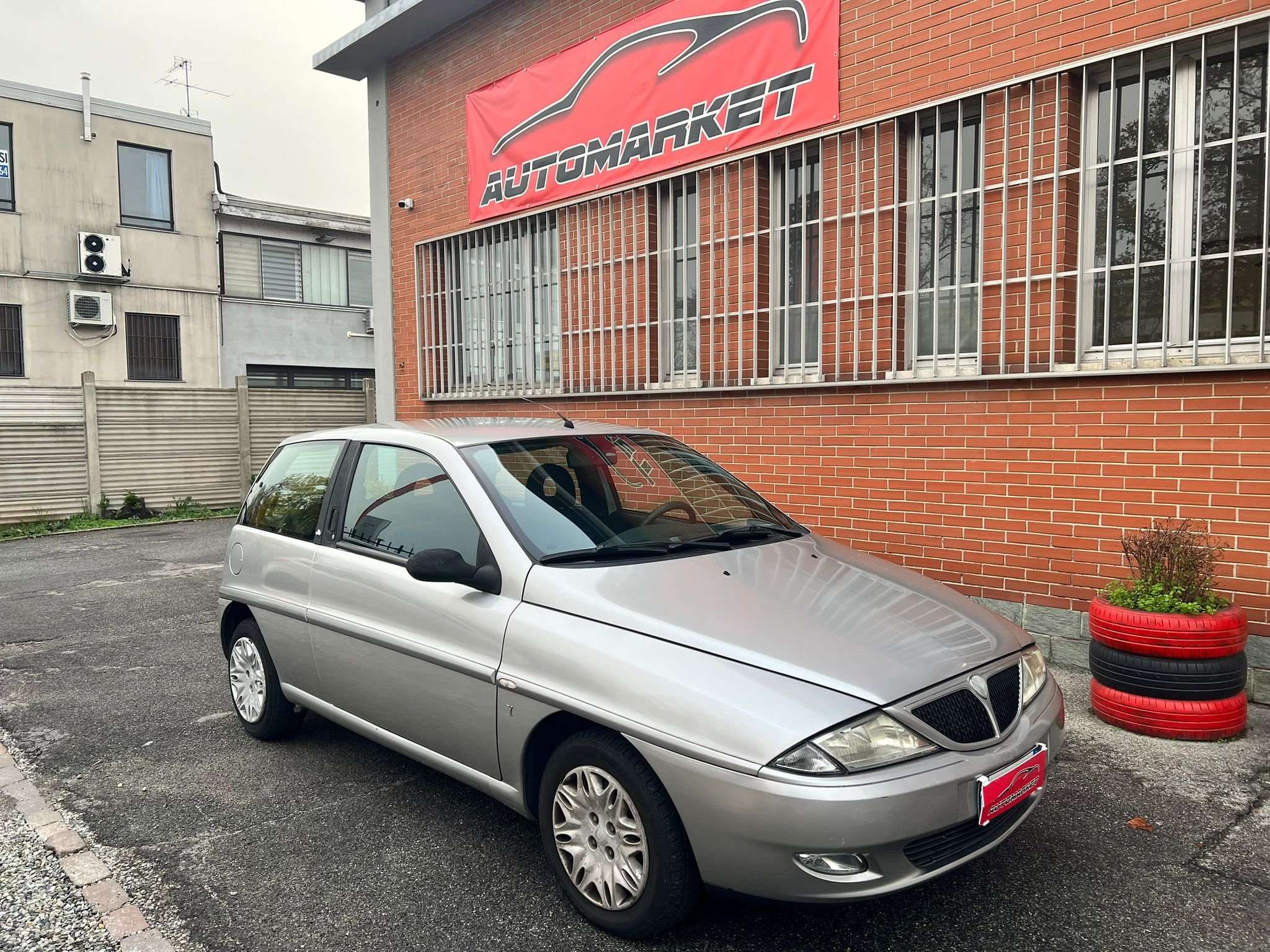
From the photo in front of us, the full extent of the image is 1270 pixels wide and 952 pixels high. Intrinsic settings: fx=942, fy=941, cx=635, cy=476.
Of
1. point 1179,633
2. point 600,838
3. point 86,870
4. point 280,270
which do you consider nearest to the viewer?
point 600,838

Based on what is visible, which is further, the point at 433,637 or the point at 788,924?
the point at 433,637

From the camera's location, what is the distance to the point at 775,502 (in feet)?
23.9

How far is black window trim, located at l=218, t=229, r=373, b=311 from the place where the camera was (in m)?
22.4

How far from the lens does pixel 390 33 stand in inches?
419

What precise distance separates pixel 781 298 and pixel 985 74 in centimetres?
209

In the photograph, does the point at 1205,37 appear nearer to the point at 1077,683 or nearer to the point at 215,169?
the point at 1077,683

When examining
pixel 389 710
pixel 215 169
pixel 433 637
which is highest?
pixel 215 169

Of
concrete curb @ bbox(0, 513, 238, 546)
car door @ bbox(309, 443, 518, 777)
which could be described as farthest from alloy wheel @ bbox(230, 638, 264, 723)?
concrete curb @ bbox(0, 513, 238, 546)

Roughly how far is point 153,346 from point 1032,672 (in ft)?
72.1

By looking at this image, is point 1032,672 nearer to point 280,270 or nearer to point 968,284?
point 968,284

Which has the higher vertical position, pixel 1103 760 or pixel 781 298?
pixel 781 298

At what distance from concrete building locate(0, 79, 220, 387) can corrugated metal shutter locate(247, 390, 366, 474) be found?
366 cm

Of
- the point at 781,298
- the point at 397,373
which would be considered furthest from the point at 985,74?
the point at 397,373

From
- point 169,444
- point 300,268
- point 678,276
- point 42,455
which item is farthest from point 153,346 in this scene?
point 678,276
